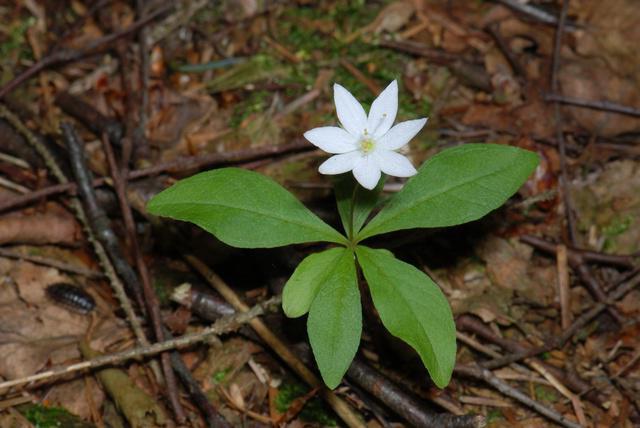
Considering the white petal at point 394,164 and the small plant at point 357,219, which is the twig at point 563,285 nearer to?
the small plant at point 357,219

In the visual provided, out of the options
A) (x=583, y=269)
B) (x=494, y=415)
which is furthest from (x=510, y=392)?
(x=583, y=269)

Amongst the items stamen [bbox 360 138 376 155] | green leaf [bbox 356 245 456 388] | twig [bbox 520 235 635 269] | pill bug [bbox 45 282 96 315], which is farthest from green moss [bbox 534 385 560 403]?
pill bug [bbox 45 282 96 315]

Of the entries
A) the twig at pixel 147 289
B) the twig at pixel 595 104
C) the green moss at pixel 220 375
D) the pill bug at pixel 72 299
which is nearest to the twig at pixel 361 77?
the twig at pixel 595 104

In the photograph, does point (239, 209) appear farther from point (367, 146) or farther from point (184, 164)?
point (184, 164)

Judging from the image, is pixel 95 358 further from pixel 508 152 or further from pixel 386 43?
pixel 386 43

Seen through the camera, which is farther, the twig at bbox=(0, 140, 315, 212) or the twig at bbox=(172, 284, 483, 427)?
the twig at bbox=(0, 140, 315, 212)

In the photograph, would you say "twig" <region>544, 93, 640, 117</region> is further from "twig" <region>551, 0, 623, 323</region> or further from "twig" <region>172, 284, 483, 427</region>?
"twig" <region>172, 284, 483, 427</region>

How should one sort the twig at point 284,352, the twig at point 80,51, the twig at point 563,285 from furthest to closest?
1. the twig at point 80,51
2. the twig at point 563,285
3. the twig at point 284,352
